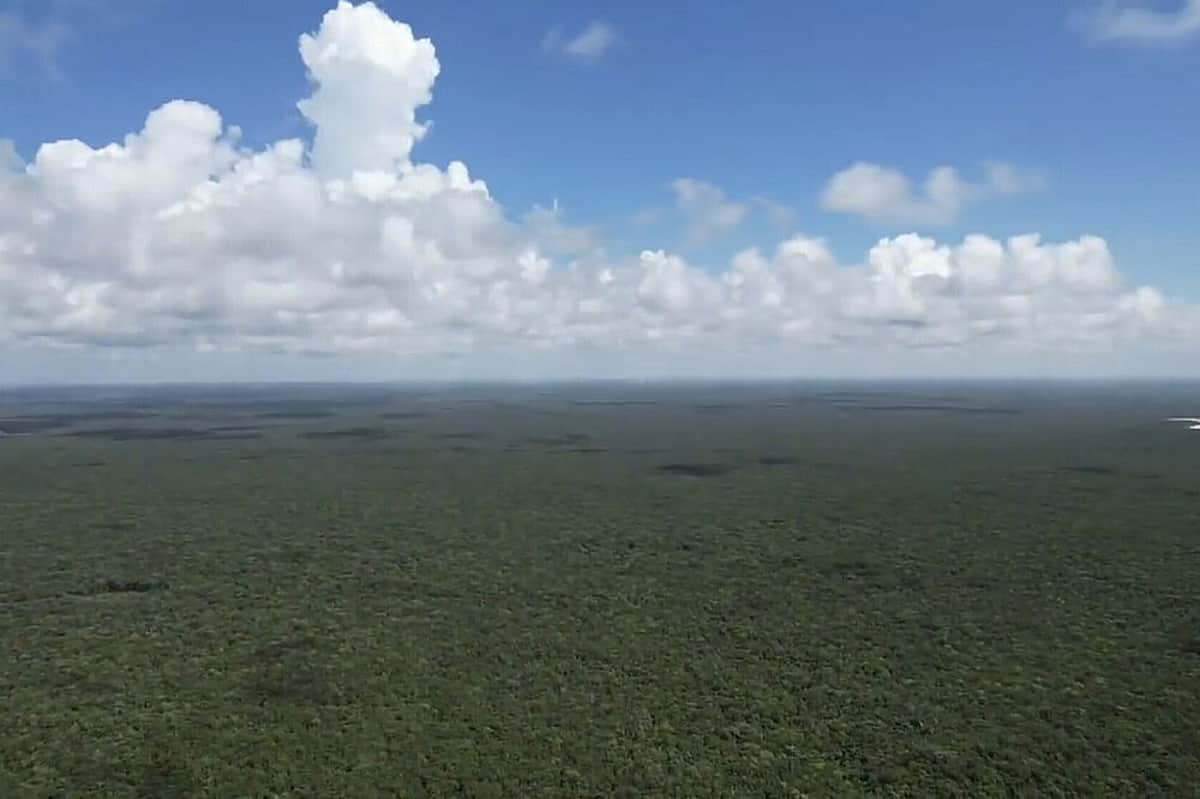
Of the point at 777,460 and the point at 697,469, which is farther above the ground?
the point at 777,460

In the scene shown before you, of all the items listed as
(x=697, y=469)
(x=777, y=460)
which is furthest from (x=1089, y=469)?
(x=697, y=469)

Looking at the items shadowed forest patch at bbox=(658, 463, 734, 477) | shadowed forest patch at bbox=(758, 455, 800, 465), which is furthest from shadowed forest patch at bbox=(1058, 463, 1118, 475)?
shadowed forest patch at bbox=(658, 463, 734, 477)

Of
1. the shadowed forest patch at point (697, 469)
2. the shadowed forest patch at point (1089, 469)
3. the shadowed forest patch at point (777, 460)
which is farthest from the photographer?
the shadowed forest patch at point (777, 460)

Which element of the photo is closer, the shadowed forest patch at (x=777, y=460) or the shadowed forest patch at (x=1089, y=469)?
the shadowed forest patch at (x=1089, y=469)

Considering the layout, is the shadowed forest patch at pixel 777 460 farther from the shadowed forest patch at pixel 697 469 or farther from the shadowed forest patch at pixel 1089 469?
the shadowed forest patch at pixel 1089 469

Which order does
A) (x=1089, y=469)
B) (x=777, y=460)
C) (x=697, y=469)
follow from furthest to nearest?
(x=777, y=460) < (x=697, y=469) < (x=1089, y=469)

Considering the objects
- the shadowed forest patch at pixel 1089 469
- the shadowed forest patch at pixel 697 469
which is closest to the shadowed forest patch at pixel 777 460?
the shadowed forest patch at pixel 697 469

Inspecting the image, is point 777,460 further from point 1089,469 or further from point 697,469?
point 1089,469

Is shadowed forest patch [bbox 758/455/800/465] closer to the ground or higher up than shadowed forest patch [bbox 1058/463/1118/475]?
higher up

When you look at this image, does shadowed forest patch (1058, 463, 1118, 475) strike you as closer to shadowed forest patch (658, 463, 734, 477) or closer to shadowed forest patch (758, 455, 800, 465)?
shadowed forest patch (758, 455, 800, 465)

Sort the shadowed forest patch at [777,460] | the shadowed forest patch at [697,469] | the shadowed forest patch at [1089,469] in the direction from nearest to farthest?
the shadowed forest patch at [1089,469], the shadowed forest patch at [697,469], the shadowed forest patch at [777,460]

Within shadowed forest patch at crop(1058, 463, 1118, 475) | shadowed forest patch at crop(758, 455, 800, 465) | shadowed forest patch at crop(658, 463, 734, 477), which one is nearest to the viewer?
shadowed forest patch at crop(1058, 463, 1118, 475)
